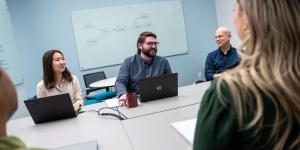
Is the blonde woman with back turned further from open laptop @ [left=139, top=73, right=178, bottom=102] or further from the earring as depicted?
open laptop @ [left=139, top=73, right=178, bottom=102]

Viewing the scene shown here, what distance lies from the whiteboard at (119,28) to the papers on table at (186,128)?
3615 millimetres

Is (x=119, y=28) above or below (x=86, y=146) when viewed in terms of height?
above

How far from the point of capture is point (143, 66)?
9.99 ft

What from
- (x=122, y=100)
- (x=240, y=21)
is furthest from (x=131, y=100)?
(x=240, y=21)

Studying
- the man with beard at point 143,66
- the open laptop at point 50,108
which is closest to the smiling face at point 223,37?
the man with beard at point 143,66

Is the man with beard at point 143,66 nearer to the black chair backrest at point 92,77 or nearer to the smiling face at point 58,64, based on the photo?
the smiling face at point 58,64

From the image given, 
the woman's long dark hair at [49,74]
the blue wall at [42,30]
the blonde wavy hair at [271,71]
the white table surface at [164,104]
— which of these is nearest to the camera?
the blonde wavy hair at [271,71]

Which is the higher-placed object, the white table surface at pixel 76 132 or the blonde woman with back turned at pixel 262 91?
the blonde woman with back turned at pixel 262 91

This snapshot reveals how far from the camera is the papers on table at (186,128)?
1.39 meters

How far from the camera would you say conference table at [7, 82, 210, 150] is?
4.77 ft

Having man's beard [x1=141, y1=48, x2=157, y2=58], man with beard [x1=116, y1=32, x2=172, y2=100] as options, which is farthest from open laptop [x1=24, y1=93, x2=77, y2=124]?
man's beard [x1=141, y1=48, x2=157, y2=58]

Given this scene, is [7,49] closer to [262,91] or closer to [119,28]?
[119,28]

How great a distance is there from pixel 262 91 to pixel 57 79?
2.69 meters

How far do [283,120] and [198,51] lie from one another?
4.93m
